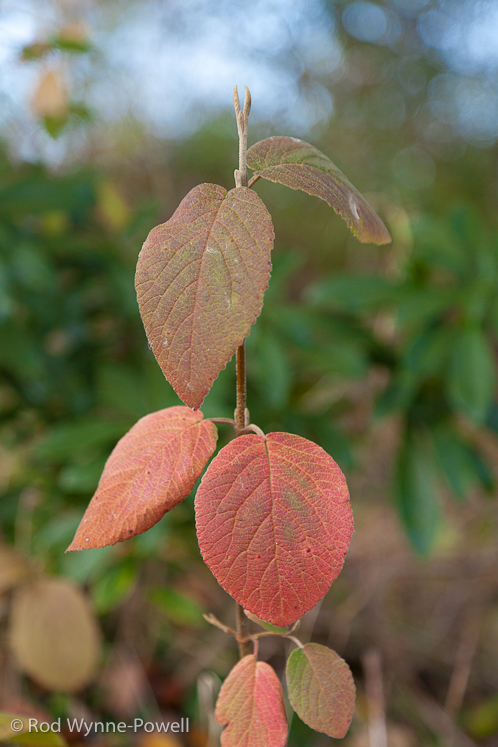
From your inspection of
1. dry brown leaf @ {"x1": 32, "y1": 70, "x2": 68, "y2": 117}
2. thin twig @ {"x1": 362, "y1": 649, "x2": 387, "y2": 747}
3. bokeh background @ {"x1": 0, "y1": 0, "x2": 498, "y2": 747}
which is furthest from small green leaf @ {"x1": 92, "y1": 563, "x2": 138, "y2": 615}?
dry brown leaf @ {"x1": 32, "y1": 70, "x2": 68, "y2": 117}

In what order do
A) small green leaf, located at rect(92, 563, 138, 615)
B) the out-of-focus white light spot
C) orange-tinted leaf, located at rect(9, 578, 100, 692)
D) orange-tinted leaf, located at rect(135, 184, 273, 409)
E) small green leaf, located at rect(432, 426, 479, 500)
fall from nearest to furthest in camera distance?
orange-tinted leaf, located at rect(135, 184, 273, 409), orange-tinted leaf, located at rect(9, 578, 100, 692), small green leaf, located at rect(92, 563, 138, 615), small green leaf, located at rect(432, 426, 479, 500), the out-of-focus white light spot

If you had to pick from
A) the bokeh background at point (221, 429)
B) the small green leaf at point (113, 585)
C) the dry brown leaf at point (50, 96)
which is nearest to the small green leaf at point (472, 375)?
the bokeh background at point (221, 429)

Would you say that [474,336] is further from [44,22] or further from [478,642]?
[44,22]

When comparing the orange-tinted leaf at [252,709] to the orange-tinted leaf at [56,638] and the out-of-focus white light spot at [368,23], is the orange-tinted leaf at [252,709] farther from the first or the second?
the out-of-focus white light spot at [368,23]

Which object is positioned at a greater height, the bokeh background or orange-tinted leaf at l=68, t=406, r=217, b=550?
orange-tinted leaf at l=68, t=406, r=217, b=550

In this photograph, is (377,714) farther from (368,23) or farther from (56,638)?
(368,23)

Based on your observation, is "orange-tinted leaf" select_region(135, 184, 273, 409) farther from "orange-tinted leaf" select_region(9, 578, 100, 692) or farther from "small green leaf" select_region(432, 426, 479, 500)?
"small green leaf" select_region(432, 426, 479, 500)

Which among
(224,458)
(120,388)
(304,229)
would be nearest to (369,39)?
(304,229)
